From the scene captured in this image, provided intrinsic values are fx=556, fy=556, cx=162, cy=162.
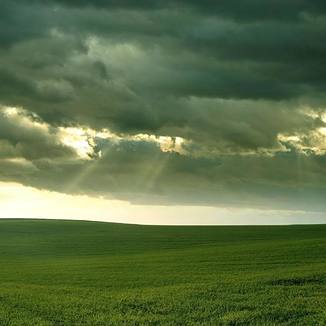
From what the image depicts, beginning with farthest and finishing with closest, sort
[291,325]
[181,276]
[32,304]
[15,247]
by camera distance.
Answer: [15,247]
[181,276]
[32,304]
[291,325]

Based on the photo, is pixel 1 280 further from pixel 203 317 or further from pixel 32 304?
pixel 203 317

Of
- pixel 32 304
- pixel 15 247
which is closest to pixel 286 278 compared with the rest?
pixel 32 304

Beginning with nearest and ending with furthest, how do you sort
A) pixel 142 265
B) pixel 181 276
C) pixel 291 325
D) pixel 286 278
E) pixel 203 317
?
pixel 291 325, pixel 203 317, pixel 286 278, pixel 181 276, pixel 142 265

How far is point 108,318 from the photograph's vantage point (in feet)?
68.6

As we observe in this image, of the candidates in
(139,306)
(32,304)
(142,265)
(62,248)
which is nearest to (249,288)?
(139,306)

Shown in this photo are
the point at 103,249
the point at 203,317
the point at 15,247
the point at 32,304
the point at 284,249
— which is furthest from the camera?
the point at 15,247

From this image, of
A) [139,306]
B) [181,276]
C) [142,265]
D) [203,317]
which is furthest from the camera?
[142,265]

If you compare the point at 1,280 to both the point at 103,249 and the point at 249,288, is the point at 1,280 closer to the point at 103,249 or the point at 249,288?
the point at 249,288

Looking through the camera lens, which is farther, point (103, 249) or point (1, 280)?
point (103, 249)

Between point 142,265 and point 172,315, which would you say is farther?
point 142,265

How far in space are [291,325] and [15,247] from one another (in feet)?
191

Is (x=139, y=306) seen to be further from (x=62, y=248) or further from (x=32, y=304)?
(x=62, y=248)

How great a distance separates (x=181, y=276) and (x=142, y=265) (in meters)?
9.74

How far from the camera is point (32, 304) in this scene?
Result: 24500 mm
